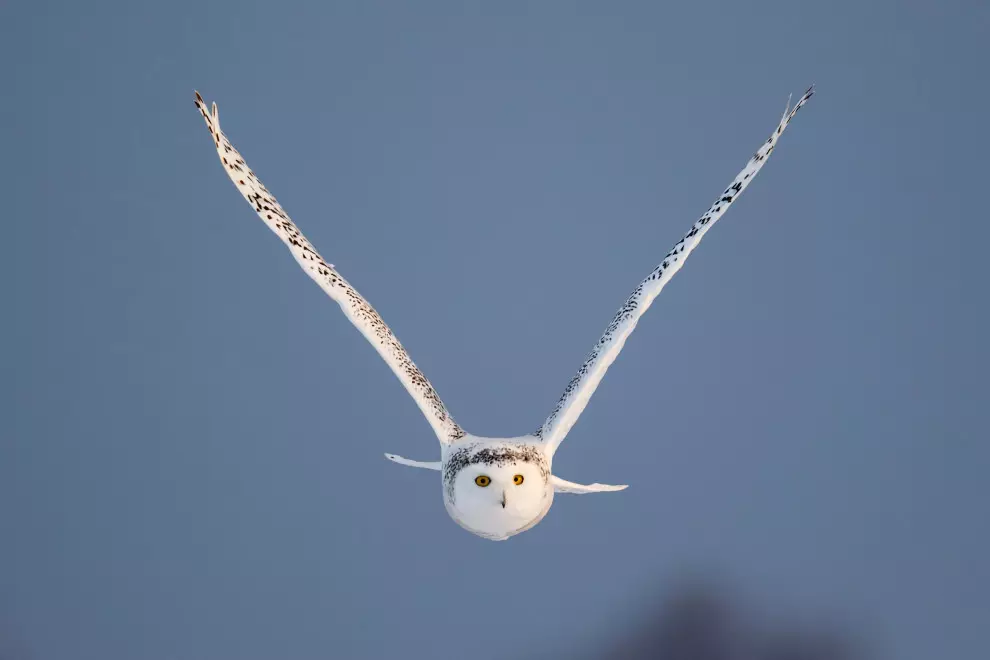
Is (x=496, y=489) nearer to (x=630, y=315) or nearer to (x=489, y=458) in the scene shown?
(x=489, y=458)

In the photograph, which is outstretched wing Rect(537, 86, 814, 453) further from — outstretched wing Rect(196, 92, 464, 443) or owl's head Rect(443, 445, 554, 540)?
outstretched wing Rect(196, 92, 464, 443)

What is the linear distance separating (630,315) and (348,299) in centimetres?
183

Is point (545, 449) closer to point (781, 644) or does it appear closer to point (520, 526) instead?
point (520, 526)

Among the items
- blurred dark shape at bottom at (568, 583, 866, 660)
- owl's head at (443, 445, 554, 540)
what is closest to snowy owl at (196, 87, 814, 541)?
owl's head at (443, 445, 554, 540)

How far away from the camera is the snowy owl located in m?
5.05

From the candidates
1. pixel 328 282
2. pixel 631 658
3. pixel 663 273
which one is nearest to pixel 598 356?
pixel 663 273

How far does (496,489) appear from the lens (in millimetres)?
4945

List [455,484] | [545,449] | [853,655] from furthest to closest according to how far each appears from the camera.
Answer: [853,655]
[545,449]
[455,484]

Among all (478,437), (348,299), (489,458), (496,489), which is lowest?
(496,489)

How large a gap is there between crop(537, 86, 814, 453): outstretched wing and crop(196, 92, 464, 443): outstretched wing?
662 millimetres

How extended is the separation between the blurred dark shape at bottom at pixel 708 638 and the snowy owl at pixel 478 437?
3862mm

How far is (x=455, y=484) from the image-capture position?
203 inches

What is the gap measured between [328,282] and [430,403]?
3.40ft

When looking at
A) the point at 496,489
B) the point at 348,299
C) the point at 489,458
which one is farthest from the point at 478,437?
the point at 348,299
